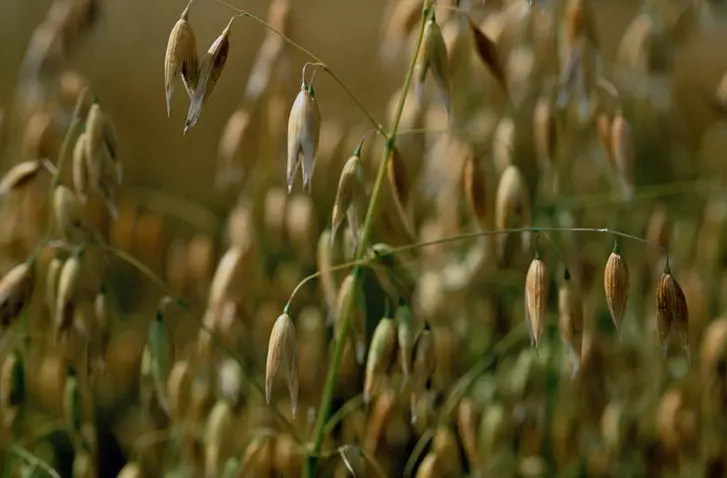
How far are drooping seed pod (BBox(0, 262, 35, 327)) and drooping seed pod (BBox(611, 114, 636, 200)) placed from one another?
0.65 meters

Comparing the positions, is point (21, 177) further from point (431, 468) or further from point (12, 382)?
point (431, 468)

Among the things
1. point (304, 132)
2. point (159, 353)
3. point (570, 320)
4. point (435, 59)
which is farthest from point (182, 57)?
point (570, 320)

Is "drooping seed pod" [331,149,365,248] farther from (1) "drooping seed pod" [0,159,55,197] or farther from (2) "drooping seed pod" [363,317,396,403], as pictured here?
(1) "drooping seed pod" [0,159,55,197]

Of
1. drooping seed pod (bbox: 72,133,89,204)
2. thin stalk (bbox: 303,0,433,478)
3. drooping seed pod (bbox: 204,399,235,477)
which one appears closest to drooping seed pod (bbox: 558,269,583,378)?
thin stalk (bbox: 303,0,433,478)

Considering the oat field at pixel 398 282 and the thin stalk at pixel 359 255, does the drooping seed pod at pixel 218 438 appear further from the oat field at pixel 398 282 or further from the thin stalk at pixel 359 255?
the thin stalk at pixel 359 255

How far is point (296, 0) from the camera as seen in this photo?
265 centimetres

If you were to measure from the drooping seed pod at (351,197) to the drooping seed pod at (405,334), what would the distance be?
10 cm

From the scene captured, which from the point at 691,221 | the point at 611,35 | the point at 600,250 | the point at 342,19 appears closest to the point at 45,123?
the point at 600,250

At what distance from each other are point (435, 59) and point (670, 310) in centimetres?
31

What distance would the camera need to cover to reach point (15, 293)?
3.45 ft

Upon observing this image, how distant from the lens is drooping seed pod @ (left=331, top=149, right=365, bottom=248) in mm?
933

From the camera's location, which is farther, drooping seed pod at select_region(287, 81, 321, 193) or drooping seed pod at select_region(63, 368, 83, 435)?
drooping seed pod at select_region(63, 368, 83, 435)

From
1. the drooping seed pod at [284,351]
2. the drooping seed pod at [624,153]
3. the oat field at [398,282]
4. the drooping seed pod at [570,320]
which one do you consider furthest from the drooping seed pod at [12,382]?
the drooping seed pod at [624,153]

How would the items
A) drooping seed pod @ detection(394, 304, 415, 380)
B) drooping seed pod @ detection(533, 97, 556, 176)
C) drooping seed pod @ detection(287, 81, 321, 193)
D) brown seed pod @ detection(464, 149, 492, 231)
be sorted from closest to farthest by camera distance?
drooping seed pod @ detection(287, 81, 321, 193) → drooping seed pod @ detection(394, 304, 415, 380) → brown seed pod @ detection(464, 149, 492, 231) → drooping seed pod @ detection(533, 97, 556, 176)
